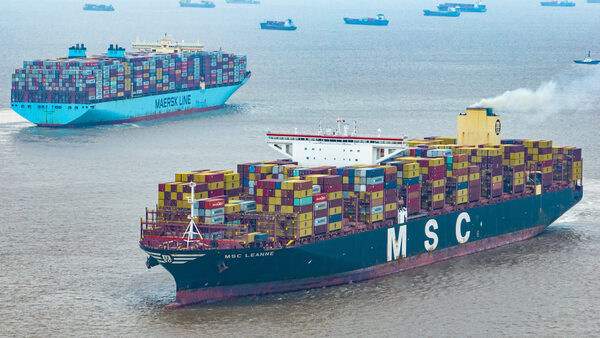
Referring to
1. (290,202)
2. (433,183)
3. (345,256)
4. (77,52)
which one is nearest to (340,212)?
(345,256)

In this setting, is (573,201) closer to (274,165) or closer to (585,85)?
(274,165)

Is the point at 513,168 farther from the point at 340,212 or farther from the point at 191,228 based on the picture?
the point at 191,228

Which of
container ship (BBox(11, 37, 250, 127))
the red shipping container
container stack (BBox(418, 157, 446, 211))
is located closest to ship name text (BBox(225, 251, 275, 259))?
the red shipping container

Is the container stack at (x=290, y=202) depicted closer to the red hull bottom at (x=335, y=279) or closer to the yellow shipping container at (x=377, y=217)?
the red hull bottom at (x=335, y=279)

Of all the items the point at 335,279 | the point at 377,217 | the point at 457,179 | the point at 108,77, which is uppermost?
the point at 108,77

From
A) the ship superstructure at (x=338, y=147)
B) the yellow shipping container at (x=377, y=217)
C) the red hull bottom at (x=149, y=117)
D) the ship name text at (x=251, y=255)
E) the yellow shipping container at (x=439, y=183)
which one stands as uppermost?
the red hull bottom at (x=149, y=117)

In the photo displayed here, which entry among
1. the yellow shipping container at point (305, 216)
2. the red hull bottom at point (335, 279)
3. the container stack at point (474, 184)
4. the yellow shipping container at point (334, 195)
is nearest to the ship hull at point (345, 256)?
the red hull bottom at point (335, 279)
